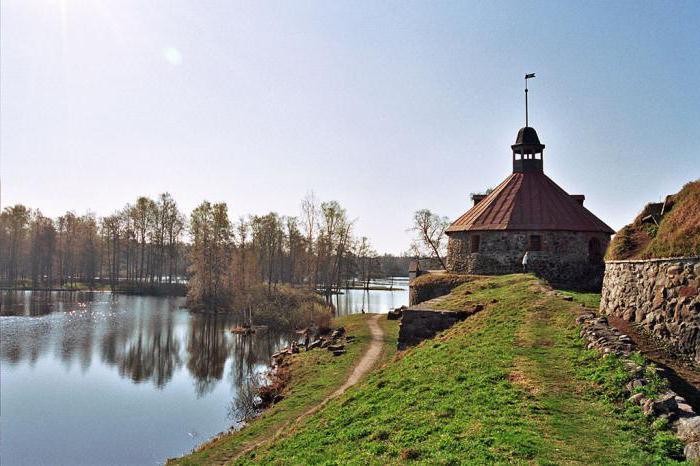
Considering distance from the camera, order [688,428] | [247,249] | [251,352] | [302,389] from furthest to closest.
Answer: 1. [247,249]
2. [251,352]
3. [302,389]
4. [688,428]

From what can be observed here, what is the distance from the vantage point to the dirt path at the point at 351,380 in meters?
10.9

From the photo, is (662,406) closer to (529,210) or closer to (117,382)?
(529,210)

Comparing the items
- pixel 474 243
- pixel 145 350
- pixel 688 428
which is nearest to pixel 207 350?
pixel 145 350

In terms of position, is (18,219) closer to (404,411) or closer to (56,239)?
(56,239)

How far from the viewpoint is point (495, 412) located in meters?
6.95

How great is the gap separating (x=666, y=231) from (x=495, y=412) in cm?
643

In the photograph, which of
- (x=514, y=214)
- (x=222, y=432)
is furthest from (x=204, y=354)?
(x=514, y=214)

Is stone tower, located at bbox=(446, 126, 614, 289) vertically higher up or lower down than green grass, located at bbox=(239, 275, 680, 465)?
higher up

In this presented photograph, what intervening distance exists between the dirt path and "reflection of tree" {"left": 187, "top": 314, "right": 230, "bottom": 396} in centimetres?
712

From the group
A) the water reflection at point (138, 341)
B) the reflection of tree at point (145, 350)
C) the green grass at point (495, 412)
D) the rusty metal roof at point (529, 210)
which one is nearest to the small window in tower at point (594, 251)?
the rusty metal roof at point (529, 210)

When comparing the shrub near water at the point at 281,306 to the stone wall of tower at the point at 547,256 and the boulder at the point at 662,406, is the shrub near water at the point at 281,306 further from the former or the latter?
the boulder at the point at 662,406

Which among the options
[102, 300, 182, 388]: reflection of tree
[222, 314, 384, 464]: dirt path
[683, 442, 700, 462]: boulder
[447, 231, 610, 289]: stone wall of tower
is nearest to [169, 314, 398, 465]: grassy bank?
[222, 314, 384, 464]: dirt path

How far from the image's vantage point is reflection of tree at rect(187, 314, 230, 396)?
22922 mm

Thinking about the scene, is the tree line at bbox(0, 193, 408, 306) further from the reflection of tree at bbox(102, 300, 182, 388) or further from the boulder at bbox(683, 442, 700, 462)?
the boulder at bbox(683, 442, 700, 462)
